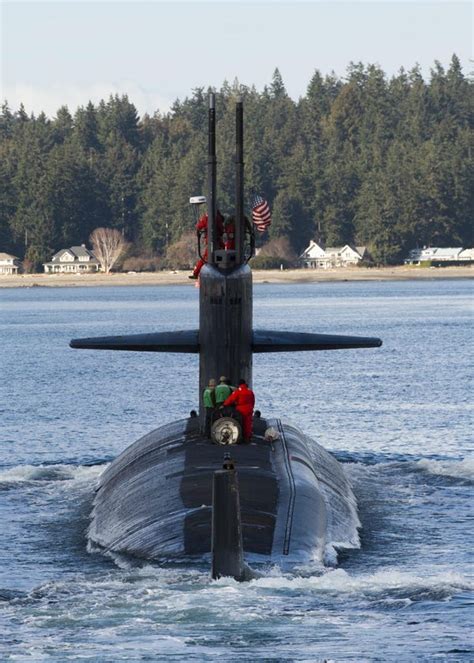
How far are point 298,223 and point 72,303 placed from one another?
182 feet

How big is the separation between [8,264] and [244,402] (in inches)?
6946

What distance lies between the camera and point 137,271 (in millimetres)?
195500

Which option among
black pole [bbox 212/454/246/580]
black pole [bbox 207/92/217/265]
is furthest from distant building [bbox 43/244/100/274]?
black pole [bbox 212/454/246/580]

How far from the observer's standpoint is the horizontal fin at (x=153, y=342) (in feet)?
77.4

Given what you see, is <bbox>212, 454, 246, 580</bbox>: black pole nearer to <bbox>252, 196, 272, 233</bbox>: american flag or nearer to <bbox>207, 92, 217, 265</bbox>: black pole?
<bbox>207, 92, 217, 265</bbox>: black pole

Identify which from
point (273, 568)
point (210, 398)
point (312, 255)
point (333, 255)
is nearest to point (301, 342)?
point (210, 398)

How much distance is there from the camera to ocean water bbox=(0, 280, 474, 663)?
17109 mm

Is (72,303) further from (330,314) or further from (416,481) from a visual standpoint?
(416,481)

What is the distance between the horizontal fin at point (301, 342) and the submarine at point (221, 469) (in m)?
0.02

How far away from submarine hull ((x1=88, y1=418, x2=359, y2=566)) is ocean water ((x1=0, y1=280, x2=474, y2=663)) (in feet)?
1.45

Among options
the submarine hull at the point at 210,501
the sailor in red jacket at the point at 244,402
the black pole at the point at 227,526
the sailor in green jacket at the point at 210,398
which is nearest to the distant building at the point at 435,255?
the submarine hull at the point at 210,501

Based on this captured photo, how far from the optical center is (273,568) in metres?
18.3

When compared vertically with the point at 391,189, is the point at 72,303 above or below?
below

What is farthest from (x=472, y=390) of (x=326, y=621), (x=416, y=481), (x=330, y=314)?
(x=330, y=314)
